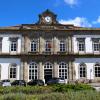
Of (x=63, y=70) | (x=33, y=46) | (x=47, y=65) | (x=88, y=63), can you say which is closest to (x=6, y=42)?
(x=33, y=46)

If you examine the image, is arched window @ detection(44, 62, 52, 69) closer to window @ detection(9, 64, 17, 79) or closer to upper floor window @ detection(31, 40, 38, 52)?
upper floor window @ detection(31, 40, 38, 52)

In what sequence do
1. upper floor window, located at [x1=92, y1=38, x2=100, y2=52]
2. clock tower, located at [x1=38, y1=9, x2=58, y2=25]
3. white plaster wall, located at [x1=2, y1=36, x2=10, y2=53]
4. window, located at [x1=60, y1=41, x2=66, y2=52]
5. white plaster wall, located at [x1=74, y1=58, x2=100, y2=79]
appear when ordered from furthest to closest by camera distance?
clock tower, located at [x1=38, y1=9, x2=58, y2=25] → upper floor window, located at [x1=92, y1=38, x2=100, y2=52] → window, located at [x1=60, y1=41, x2=66, y2=52] → white plaster wall, located at [x1=2, y1=36, x2=10, y2=53] → white plaster wall, located at [x1=74, y1=58, x2=100, y2=79]

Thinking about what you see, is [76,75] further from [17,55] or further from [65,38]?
[17,55]

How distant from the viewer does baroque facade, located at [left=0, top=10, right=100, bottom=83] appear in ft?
170

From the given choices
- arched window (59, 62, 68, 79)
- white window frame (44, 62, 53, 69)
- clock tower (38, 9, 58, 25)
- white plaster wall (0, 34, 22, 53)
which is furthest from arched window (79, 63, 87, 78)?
white plaster wall (0, 34, 22, 53)

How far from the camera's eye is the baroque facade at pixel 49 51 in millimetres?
51906

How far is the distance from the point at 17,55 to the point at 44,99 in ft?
118

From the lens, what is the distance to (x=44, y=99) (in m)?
16.5

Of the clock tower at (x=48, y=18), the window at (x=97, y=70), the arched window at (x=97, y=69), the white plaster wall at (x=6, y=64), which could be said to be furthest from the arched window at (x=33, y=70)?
the window at (x=97, y=70)

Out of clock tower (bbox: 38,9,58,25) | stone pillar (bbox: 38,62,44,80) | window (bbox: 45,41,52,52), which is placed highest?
clock tower (bbox: 38,9,58,25)

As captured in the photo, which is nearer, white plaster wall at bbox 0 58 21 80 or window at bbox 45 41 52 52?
white plaster wall at bbox 0 58 21 80

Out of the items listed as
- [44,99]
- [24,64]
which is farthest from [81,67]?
[44,99]

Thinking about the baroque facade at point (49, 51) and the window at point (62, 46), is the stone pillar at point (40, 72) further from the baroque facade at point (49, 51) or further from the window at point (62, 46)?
the window at point (62, 46)

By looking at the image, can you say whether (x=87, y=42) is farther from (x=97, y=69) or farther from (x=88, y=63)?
(x=97, y=69)
